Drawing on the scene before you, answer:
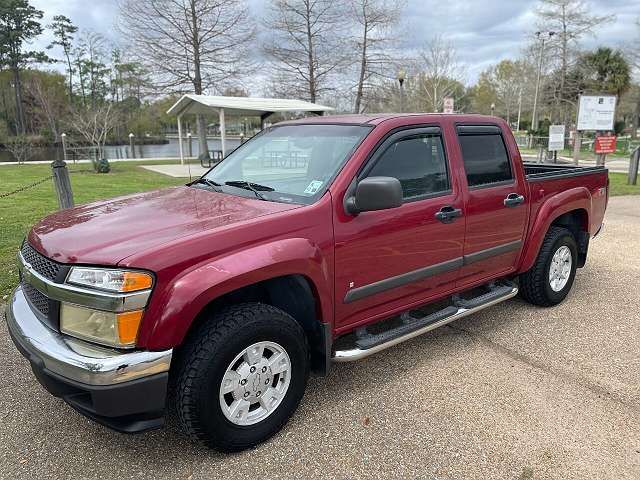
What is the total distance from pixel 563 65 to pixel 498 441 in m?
37.8

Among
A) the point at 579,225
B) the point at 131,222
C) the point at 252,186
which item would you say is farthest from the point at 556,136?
the point at 131,222

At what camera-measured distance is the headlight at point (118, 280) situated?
2.19m

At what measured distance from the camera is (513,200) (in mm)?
3986

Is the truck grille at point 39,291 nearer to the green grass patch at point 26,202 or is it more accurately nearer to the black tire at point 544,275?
the green grass patch at point 26,202

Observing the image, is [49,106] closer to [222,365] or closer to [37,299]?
[37,299]

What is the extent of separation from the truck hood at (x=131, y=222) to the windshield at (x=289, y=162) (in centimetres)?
18

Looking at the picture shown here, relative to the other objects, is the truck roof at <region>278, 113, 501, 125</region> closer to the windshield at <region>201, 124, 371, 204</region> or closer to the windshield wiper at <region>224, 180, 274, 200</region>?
the windshield at <region>201, 124, 371, 204</region>

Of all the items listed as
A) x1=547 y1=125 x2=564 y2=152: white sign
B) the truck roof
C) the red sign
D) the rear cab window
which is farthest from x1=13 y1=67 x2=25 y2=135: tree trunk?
the rear cab window

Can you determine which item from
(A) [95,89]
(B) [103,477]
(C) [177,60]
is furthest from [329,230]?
(A) [95,89]

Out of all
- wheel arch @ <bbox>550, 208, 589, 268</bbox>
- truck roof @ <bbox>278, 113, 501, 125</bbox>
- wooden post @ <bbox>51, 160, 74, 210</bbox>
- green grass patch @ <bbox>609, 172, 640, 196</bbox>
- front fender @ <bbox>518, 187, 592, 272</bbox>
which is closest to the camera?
truck roof @ <bbox>278, 113, 501, 125</bbox>

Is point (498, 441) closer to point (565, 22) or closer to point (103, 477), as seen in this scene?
point (103, 477)

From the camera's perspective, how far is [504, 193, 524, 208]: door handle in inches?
155

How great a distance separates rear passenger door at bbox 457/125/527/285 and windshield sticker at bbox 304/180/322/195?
125 cm

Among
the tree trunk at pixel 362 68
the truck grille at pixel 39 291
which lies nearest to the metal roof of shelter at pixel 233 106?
the tree trunk at pixel 362 68
